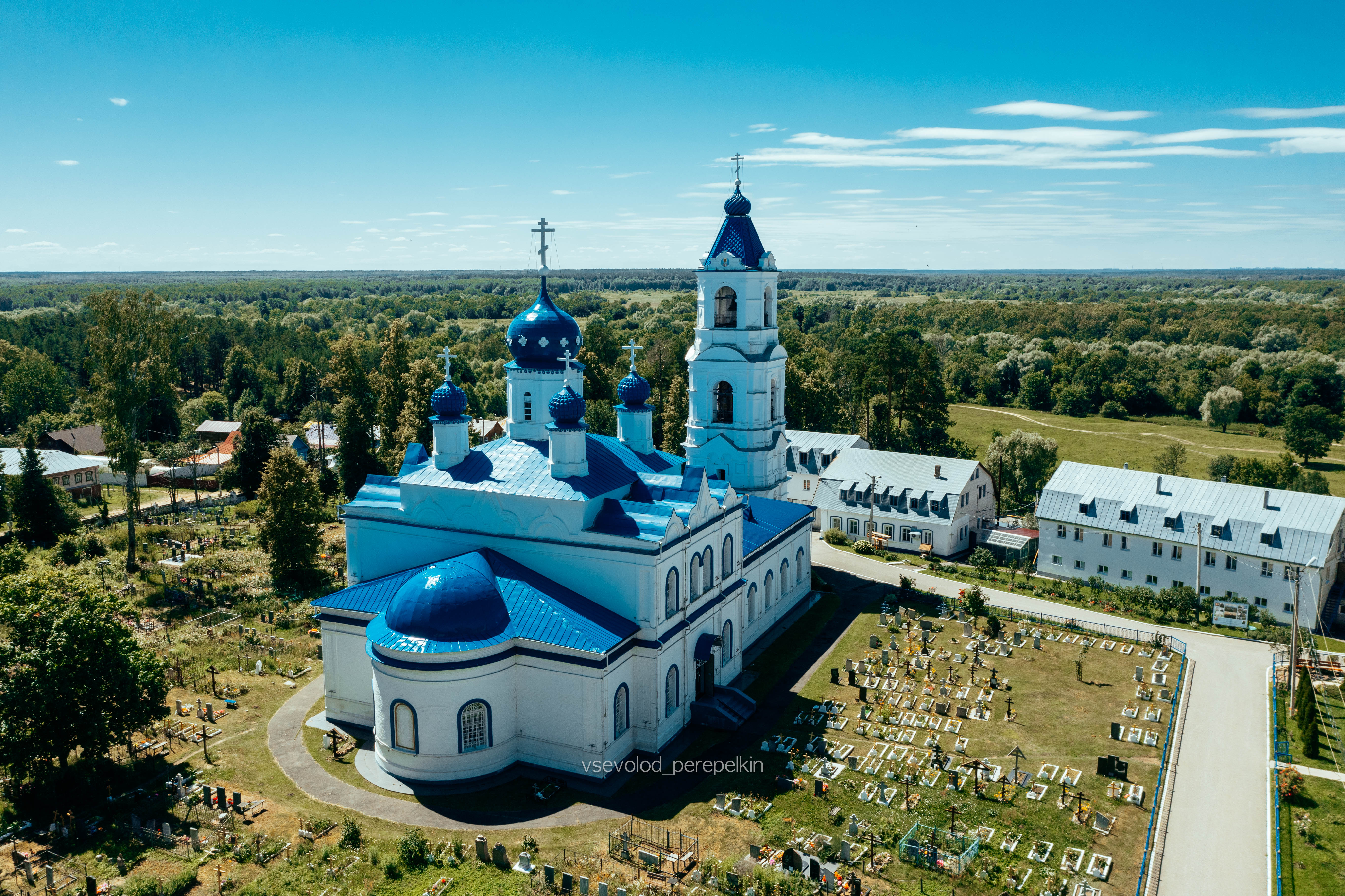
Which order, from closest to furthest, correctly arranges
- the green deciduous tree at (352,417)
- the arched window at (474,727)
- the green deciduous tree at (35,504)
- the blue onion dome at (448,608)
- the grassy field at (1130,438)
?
the blue onion dome at (448,608) < the arched window at (474,727) < the green deciduous tree at (35,504) < the green deciduous tree at (352,417) < the grassy field at (1130,438)

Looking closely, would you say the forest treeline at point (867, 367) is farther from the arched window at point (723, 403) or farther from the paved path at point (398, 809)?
the paved path at point (398, 809)

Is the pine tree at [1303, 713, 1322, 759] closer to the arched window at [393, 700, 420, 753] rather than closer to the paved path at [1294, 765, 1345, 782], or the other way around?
the paved path at [1294, 765, 1345, 782]

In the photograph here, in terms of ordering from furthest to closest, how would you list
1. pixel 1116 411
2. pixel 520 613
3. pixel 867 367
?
1. pixel 1116 411
2. pixel 867 367
3. pixel 520 613

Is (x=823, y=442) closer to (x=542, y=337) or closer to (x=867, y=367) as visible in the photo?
(x=867, y=367)

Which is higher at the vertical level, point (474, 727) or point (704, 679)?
point (474, 727)

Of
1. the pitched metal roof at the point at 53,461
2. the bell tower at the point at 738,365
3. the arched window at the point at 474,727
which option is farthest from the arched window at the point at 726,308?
the pitched metal roof at the point at 53,461

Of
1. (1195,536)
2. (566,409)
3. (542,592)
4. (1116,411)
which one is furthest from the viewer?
(1116,411)

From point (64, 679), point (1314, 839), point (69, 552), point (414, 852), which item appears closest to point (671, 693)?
point (414, 852)

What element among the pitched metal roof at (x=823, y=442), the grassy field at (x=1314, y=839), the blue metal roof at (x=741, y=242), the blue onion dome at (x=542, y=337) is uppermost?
the blue metal roof at (x=741, y=242)
